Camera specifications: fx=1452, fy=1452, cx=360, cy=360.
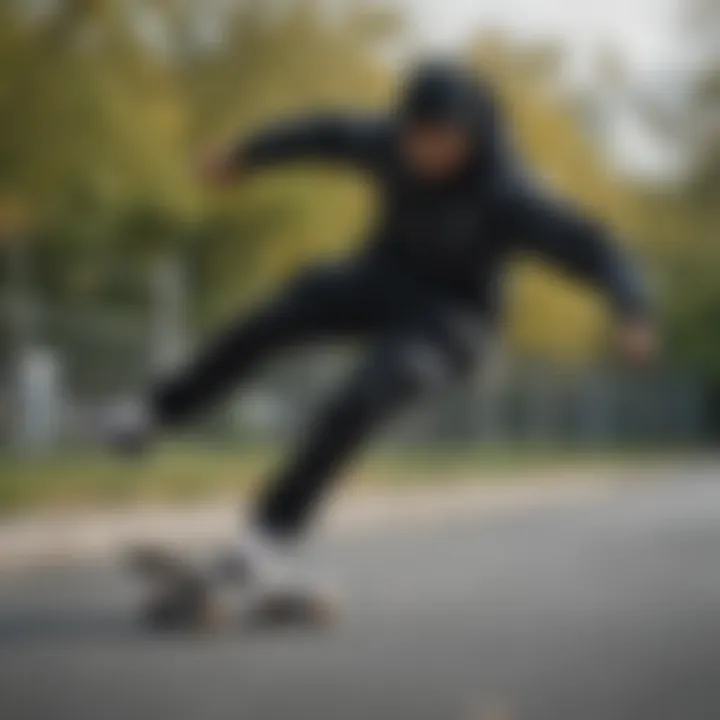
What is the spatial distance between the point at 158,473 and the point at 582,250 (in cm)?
66

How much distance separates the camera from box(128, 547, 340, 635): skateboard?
1995 millimetres

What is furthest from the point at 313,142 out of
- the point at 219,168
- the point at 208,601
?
the point at 208,601

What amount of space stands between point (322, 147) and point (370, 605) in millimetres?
635

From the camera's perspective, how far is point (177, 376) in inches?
78.3

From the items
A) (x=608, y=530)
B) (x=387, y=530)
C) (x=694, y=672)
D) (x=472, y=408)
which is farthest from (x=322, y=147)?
(x=694, y=672)

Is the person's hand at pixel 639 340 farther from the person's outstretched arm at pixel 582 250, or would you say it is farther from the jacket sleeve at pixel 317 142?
the jacket sleeve at pixel 317 142

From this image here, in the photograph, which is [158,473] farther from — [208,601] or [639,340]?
[639,340]

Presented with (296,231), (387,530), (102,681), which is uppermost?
(296,231)

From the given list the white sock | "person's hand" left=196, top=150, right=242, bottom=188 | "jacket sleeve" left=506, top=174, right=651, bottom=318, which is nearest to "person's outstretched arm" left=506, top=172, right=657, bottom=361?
"jacket sleeve" left=506, top=174, right=651, bottom=318

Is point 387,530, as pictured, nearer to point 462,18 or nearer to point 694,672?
point 694,672

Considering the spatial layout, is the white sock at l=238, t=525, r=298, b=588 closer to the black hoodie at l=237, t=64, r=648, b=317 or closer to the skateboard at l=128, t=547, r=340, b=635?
the skateboard at l=128, t=547, r=340, b=635

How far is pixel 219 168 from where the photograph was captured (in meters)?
2.01

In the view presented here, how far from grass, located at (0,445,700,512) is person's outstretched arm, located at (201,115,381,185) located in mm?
399

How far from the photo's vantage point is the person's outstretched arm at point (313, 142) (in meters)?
1.97
